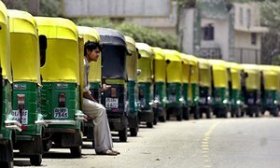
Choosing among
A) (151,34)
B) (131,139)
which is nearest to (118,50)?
(131,139)

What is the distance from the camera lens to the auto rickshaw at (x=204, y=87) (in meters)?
50.9

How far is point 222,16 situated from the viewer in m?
85.8

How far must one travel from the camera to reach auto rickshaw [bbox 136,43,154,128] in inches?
1364

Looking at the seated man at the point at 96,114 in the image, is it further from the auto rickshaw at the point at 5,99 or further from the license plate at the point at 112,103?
the license plate at the point at 112,103

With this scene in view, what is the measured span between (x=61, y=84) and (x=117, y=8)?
41115mm

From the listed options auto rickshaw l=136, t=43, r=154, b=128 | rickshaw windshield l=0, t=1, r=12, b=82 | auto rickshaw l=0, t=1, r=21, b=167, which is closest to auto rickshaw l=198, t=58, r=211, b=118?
auto rickshaw l=136, t=43, r=154, b=128

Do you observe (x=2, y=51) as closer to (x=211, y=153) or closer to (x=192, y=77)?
(x=211, y=153)

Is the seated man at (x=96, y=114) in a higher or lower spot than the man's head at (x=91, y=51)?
lower

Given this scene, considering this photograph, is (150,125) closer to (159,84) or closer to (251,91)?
(159,84)

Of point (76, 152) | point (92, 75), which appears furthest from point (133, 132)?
point (76, 152)

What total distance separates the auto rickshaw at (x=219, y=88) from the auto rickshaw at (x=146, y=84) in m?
17.2

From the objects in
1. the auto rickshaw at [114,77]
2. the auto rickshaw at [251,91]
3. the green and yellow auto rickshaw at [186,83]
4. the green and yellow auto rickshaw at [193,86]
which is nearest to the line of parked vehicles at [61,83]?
the auto rickshaw at [114,77]

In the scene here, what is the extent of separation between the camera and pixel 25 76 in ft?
58.3

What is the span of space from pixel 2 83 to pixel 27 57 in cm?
291
